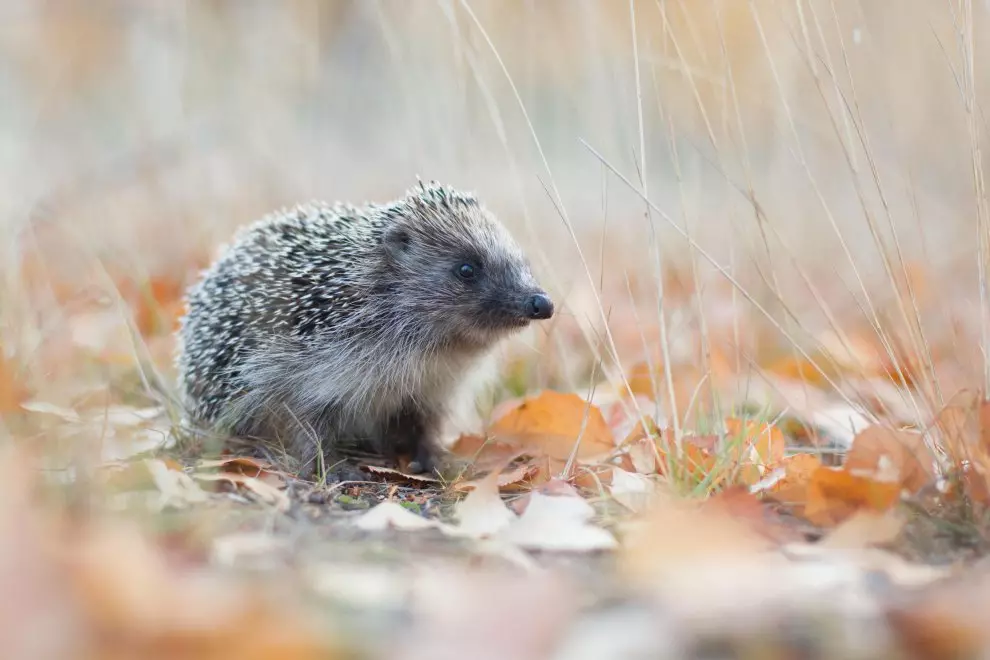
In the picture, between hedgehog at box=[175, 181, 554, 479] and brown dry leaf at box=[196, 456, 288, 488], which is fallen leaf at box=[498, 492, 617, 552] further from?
hedgehog at box=[175, 181, 554, 479]

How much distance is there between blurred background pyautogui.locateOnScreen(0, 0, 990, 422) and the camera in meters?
5.32

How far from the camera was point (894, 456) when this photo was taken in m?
3.05

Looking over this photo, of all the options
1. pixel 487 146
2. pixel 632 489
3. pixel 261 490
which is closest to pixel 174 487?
pixel 261 490

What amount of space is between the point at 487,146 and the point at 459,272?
9.60 feet

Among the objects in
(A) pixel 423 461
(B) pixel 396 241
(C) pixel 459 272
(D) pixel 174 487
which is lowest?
(A) pixel 423 461

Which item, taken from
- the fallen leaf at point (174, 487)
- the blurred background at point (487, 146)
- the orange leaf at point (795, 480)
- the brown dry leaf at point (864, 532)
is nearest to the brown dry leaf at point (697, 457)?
the orange leaf at point (795, 480)

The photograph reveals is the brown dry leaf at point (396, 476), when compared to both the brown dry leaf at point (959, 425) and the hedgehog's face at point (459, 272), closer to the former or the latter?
the hedgehog's face at point (459, 272)

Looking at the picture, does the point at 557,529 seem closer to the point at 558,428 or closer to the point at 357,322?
the point at 558,428

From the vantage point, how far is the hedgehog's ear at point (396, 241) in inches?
185

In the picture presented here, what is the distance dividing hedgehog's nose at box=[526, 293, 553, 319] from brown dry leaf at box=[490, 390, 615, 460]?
0.35 metres

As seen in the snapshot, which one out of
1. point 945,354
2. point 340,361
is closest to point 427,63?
point 340,361


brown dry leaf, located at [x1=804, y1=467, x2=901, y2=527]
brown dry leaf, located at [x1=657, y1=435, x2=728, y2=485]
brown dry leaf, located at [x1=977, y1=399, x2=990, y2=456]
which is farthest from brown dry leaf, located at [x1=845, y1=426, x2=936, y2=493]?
brown dry leaf, located at [x1=657, y1=435, x2=728, y2=485]

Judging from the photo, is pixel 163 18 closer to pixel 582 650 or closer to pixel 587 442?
pixel 587 442

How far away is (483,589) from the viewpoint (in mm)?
2232
